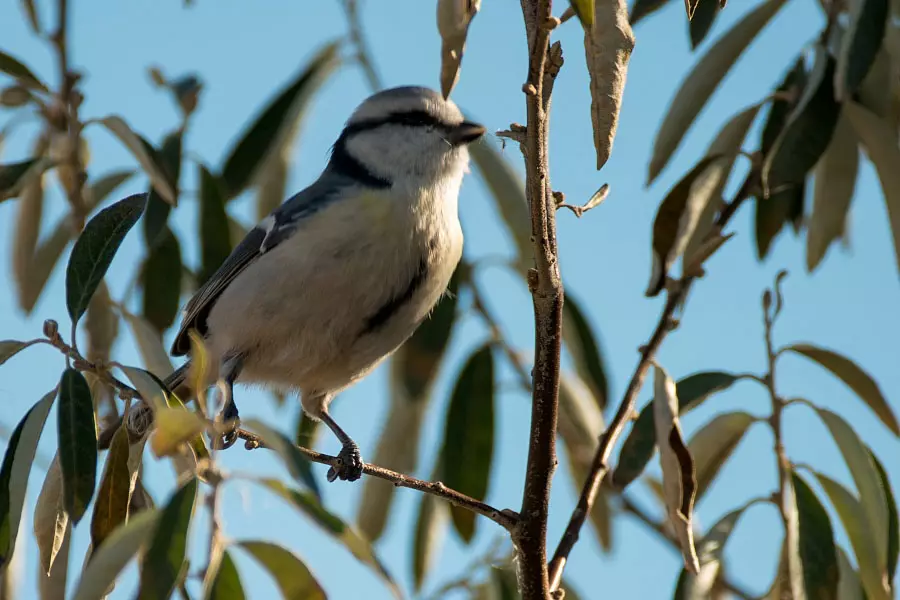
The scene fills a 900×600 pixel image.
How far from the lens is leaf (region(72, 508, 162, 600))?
124 centimetres

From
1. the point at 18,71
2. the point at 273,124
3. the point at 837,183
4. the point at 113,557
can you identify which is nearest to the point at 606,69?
the point at 113,557

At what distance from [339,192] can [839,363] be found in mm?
1137

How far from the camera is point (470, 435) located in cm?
262

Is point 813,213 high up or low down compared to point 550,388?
up

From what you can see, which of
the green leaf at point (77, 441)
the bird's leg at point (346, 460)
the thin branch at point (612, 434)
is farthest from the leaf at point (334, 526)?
the bird's leg at point (346, 460)

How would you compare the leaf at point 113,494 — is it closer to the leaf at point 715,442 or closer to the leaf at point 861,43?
the leaf at point 715,442

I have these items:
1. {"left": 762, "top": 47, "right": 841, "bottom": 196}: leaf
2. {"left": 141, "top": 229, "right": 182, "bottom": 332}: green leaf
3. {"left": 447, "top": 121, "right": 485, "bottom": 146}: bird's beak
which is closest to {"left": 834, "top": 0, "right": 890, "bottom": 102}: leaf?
{"left": 762, "top": 47, "right": 841, "bottom": 196}: leaf

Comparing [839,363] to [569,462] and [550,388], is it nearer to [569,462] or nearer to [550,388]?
[550,388]

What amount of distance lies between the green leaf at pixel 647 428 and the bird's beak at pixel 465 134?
1.01 meters

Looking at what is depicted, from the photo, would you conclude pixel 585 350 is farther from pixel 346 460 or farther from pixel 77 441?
pixel 77 441

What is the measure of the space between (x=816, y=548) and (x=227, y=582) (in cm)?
98

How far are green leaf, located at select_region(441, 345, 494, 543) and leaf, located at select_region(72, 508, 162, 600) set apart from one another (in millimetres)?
1308

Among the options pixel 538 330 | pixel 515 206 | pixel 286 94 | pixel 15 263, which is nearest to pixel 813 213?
pixel 515 206

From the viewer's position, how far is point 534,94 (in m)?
1.37
